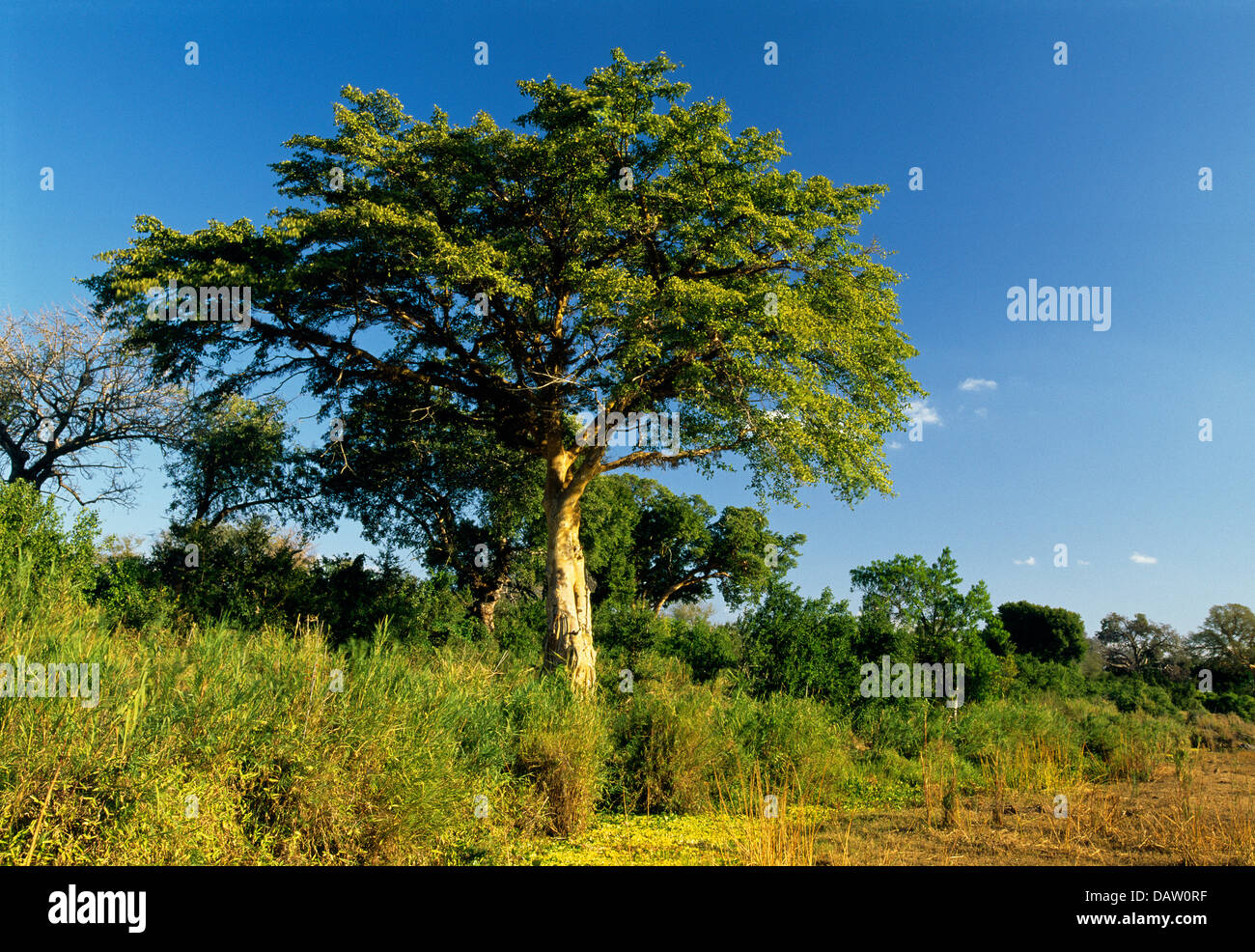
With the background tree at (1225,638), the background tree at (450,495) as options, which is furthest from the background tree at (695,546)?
the background tree at (1225,638)

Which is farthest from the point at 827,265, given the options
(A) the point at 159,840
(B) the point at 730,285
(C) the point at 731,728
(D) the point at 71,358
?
(D) the point at 71,358

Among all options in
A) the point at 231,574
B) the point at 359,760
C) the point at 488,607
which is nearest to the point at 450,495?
the point at 488,607

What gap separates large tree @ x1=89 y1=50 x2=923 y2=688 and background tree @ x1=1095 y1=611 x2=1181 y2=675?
4423 cm

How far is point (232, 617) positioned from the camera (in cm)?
1769

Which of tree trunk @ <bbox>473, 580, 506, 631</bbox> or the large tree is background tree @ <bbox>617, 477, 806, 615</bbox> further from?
the large tree

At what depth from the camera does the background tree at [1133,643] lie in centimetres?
5019

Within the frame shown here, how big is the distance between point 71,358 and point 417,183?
18.9 metres

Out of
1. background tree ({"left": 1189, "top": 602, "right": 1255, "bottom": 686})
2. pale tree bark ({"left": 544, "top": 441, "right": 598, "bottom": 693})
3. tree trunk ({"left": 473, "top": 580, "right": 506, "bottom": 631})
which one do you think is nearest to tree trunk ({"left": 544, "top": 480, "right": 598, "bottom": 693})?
pale tree bark ({"left": 544, "top": 441, "right": 598, "bottom": 693})

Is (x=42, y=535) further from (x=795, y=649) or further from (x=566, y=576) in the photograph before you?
(x=795, y=649)

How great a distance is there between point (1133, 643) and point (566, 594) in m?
A: 57.1

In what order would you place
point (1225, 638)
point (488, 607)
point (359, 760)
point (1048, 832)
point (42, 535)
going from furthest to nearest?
point (1225, 638) < point (488, 607) < point (42, 535) < point (1048, 832) < point (359, 760)

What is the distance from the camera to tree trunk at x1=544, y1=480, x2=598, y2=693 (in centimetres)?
1575

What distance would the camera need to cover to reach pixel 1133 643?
56.0m
